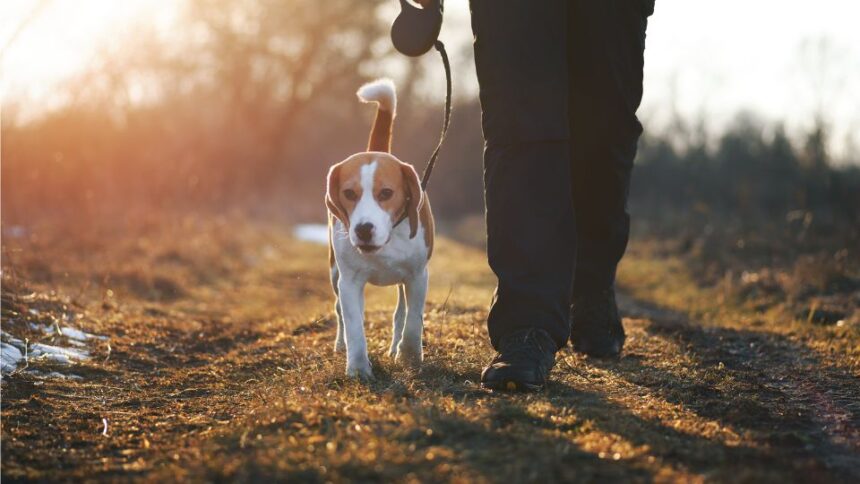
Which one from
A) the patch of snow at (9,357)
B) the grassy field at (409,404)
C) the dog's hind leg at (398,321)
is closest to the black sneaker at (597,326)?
the grassy field at (409,404)

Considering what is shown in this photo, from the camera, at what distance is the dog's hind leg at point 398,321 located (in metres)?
4.14

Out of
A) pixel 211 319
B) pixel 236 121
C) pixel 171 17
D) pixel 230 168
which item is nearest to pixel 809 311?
pixel 211 319

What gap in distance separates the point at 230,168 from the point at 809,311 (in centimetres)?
1751

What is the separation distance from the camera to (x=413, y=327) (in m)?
3.76

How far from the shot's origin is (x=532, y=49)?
3.23 m

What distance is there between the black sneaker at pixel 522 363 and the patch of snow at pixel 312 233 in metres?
12.8

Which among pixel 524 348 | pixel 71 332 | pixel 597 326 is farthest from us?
pixel 71 332

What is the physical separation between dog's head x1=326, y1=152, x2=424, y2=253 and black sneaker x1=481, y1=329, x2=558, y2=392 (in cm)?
70

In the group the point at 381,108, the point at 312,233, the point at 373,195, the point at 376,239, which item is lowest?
the point at 312,233

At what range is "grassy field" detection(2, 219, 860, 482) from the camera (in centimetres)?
212

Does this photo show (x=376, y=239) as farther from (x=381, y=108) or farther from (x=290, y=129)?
(x=290, y=129)

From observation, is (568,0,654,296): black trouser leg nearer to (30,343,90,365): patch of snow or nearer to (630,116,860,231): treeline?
(30,343,90,365): patch of snow

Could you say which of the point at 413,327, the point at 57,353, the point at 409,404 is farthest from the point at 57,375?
the point at 409,404

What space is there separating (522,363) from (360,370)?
739mm
